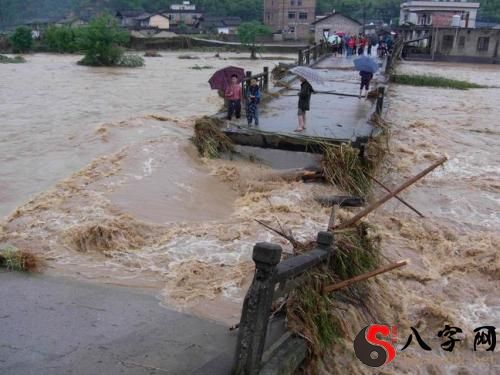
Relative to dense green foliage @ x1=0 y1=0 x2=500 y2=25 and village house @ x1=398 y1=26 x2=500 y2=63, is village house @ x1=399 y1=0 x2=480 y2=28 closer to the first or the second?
village house @ x1=398 y1=26 x2=500 y2=63

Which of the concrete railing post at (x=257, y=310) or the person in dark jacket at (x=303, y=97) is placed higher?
the person in dark jacket at (x=303, y=97)

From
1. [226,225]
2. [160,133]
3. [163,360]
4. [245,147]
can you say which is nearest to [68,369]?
[163,360]

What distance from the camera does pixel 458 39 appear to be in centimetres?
4544

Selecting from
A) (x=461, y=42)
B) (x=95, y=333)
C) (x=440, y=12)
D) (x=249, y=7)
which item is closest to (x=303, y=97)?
(x=95, y=333)

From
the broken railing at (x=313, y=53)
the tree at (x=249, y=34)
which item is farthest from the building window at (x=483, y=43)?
the tree at (x=249, y=34)

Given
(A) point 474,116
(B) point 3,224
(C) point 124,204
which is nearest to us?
(B) point 3,224

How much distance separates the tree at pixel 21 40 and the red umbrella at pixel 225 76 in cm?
4640

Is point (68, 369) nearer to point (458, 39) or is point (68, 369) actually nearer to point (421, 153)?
point (421, 153)

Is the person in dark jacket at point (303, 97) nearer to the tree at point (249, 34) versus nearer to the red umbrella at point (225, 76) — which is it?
the red umbrella at point (225, 76)

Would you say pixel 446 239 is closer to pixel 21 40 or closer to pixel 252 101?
pixel 252 101

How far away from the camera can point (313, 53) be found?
1043 inches

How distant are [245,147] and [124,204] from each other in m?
Answer: 3.55

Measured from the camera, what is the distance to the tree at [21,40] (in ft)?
170

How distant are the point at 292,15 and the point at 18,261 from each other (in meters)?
70.9
